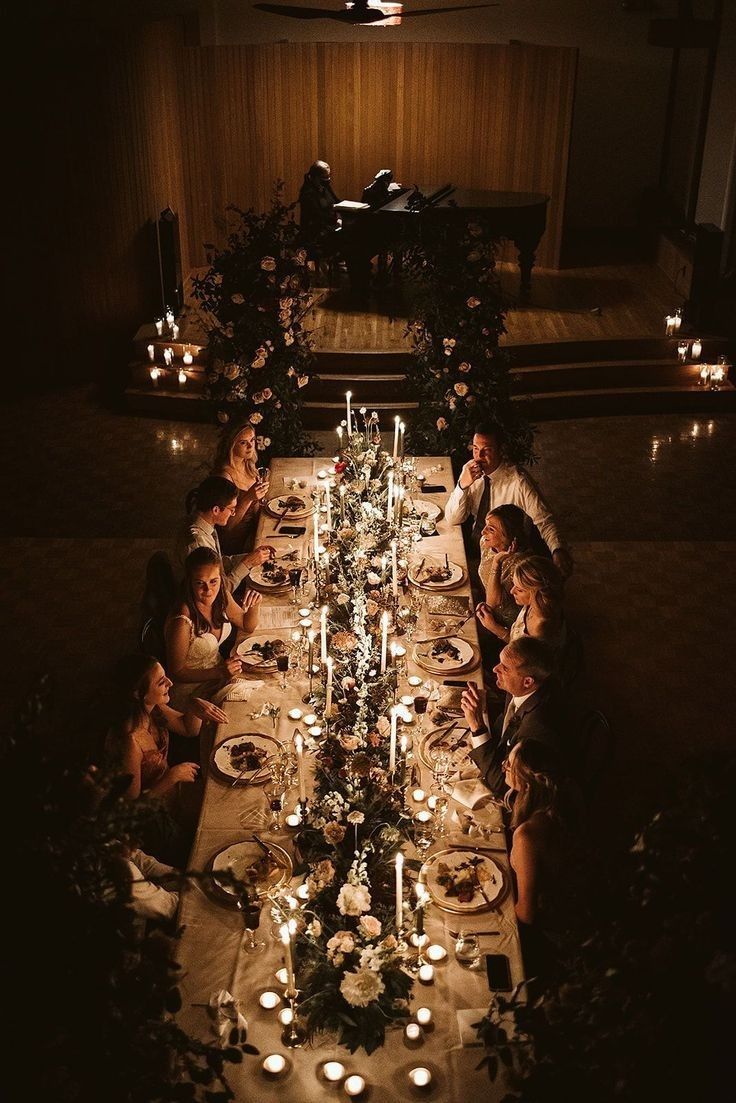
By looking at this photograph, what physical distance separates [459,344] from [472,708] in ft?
11.1

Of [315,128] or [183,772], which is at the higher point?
[315,128]

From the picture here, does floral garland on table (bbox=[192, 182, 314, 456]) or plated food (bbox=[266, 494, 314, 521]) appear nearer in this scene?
plated food (bbox=[266, 494, 314, 521])

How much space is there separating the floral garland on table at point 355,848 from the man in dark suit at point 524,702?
1.23ft

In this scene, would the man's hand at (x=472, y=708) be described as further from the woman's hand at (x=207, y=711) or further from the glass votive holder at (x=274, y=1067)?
the glass votive holder at (x=274, y=1067)

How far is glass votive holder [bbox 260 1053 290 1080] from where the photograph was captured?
3.02 metres

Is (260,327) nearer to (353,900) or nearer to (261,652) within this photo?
(261,652)

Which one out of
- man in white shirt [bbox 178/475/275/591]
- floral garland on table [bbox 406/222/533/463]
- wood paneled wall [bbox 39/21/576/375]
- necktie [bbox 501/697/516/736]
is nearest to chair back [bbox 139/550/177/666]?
man in white shirt [bbox 178/475/275/591]

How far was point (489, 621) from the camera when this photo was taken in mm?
5211

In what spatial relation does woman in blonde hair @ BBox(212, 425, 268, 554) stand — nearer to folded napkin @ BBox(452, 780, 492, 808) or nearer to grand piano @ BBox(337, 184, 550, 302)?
folded napkin @ BBox(452, 780, 492, 808)

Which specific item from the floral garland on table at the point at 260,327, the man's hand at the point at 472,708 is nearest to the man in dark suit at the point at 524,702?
the man's hand at the point at 472,708

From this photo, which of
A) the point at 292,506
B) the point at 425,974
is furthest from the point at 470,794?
the point at 292,506

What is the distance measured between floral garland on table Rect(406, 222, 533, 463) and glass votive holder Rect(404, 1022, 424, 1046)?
13.7 feet

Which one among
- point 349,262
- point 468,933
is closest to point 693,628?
point 468,933

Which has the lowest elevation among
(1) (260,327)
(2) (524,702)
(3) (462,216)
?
(2) (524,702)
